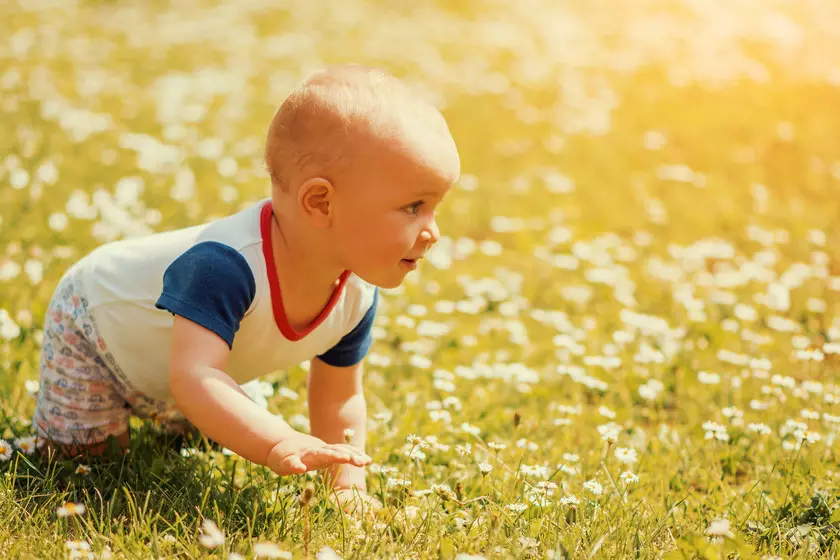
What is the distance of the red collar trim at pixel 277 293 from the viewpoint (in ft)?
8.74

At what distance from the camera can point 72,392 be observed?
298 centimetres

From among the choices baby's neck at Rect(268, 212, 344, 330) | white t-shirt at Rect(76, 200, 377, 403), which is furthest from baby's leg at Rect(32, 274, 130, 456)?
baby's neck at Rect(268, 212, 344, 330)

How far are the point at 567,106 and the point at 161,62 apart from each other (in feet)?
15.1

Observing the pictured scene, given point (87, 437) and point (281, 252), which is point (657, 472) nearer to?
point (281, 252)

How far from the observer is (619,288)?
5398 millimetres

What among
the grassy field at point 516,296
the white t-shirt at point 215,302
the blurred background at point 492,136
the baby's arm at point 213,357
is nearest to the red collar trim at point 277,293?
the white t-shirt at point 215,302

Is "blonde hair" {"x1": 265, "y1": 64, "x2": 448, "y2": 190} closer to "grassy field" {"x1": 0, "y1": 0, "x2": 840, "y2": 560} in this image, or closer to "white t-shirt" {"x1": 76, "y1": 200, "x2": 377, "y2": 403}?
"white t-shirt" {"x1": 76, "y1": 200, "x2": 377, "y2": 403}

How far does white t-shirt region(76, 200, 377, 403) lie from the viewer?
99.3 inches

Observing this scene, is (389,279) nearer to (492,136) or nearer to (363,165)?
(363,165)

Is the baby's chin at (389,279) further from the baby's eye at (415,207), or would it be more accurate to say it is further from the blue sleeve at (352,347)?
the blue sleeve at (352,347)

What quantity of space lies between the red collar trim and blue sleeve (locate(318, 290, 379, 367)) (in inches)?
10.1

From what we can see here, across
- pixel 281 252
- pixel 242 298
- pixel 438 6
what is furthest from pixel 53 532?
pixel 438 6

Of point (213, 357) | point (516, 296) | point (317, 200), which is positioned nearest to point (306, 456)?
point (213, 357)

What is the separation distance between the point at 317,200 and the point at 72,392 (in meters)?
1.16
